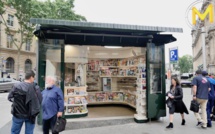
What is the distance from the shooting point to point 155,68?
6219 mm

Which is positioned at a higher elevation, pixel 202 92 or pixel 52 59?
pixel 52 59

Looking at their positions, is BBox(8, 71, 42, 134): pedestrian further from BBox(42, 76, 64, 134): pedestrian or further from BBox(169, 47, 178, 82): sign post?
BBox(169, 47, 178, 82): sign post

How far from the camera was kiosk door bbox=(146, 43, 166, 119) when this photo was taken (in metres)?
6.01

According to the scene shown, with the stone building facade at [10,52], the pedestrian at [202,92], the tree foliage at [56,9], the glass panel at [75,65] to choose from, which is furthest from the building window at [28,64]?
the pedestrian at [202,92]

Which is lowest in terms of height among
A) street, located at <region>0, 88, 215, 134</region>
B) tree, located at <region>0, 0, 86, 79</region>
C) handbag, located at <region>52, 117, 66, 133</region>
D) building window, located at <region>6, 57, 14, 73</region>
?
street, located at <region>0, 88, 215, 134</region>

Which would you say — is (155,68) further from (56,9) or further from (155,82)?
(56,9)

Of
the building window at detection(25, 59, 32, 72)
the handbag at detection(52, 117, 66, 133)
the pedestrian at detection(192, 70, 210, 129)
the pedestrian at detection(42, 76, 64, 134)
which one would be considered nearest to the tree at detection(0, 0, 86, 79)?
the building window at detection(25, 59, 32, 72)

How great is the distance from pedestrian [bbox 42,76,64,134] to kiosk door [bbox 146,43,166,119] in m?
3.35

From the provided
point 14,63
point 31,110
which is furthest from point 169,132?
point 14,63

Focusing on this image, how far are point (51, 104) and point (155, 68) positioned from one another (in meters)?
3.90

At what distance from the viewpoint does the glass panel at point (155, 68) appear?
612 centimetres

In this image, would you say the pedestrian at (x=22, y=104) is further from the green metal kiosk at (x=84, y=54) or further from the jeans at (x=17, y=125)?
the green metal kiosk at (x=84, y=54)

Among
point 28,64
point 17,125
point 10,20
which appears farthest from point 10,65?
point 17,125

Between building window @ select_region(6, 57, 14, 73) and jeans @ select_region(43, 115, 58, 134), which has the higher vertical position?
building window @ select_region(6, 57, 14, 73)
